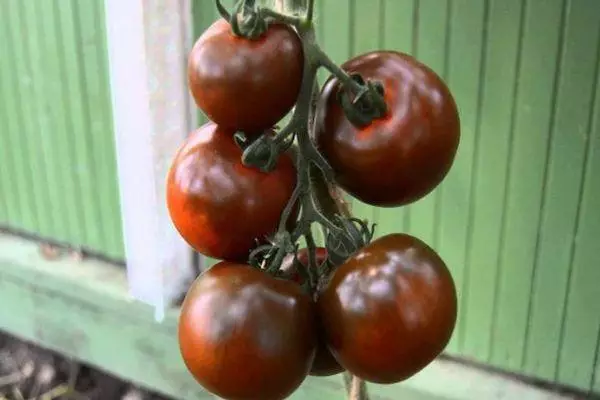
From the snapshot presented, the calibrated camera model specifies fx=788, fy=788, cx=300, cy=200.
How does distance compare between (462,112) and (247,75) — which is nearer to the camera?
(247,75)

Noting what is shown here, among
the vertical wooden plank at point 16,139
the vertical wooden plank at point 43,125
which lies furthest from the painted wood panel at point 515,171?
the vertical wooden plank at point 16,139

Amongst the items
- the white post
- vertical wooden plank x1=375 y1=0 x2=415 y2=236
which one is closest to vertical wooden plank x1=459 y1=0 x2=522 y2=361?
vertical wooden plank x1=375 y1=0 x2=415 y2=236

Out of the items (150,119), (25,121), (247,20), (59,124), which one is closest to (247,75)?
(247,20)

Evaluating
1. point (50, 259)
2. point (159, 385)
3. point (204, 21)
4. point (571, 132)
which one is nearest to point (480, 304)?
point (571, 132)

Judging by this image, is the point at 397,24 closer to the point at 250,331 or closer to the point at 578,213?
the point at 578,213

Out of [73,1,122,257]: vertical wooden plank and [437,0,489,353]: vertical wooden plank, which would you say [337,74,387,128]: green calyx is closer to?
[437,0,489,353]: vertical wooden plank

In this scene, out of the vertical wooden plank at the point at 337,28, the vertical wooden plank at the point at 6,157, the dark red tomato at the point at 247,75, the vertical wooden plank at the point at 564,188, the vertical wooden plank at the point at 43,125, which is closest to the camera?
Result: the dark red tomato at the point at 247,75

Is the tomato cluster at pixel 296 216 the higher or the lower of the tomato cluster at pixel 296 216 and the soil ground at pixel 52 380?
the higher

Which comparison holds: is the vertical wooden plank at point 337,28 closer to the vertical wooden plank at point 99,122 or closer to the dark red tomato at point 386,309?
the vertical wooden plank at point 99,122
